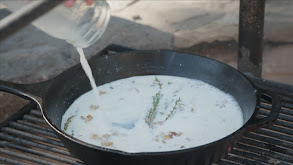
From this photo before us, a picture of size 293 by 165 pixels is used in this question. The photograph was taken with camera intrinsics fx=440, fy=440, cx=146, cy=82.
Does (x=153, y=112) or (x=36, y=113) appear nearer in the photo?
(x=153, y=112)

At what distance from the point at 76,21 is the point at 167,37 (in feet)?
5.86

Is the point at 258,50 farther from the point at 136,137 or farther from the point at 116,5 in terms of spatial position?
the point at 116,5

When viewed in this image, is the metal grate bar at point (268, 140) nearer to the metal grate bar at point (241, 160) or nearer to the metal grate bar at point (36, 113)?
the metal grate bar at point (241, 160)

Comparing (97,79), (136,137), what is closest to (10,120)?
(97,79)

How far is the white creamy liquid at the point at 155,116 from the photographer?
5.27 ft

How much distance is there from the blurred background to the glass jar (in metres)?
1.35

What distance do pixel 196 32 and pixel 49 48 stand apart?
→ 1.12 m

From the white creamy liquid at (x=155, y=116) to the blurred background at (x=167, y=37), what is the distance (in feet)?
3.66

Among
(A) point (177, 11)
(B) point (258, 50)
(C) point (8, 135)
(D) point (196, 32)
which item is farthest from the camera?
(A) point (177, 11)

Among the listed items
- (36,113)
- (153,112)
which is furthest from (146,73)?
(36,113)

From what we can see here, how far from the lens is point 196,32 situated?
3414 millimetres

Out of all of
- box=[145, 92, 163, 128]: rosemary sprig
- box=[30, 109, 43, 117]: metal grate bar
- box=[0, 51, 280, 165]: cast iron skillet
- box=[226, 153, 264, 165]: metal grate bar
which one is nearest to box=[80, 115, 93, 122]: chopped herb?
box=[0, 51, 280, 165]: cast iron skillet

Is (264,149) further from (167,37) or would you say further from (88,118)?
(167,37)

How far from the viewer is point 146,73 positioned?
213cm
